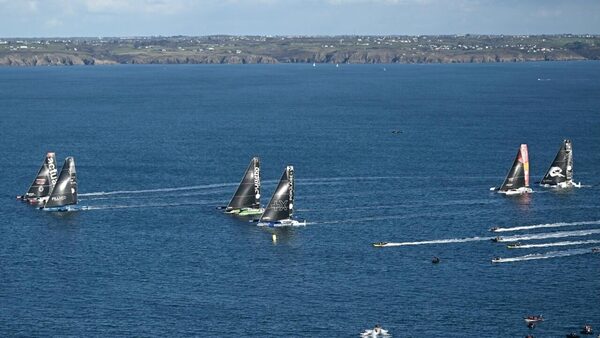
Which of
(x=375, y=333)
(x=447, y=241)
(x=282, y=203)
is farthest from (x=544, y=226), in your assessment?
(x=375, y=333)

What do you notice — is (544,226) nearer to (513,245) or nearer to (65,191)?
(513,245)

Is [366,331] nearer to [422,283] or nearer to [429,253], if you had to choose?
[422,283]

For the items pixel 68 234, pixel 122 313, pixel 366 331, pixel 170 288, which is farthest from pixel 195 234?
pixel 366 331

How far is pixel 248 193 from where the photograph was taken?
18925 centimetres

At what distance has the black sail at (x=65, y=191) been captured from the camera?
Result: 192 meters

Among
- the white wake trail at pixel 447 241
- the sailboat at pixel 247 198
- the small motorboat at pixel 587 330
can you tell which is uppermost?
the sailboat at pixel 247 198

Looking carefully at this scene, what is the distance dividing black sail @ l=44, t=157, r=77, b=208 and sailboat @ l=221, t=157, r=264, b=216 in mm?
25320

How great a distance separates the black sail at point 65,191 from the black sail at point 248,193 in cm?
2586

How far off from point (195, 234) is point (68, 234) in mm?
18742

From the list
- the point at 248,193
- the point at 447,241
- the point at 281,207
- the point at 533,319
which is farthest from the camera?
the point at 248,193

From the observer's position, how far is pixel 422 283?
14475 cm

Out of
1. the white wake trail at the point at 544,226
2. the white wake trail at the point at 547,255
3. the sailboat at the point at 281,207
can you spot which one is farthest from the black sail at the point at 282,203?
the white wake trail at the point at 547,255

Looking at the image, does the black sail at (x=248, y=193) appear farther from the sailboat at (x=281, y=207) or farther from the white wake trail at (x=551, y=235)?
the white wake trail at (x=551, y=235)

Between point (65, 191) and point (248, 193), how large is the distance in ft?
98.3
